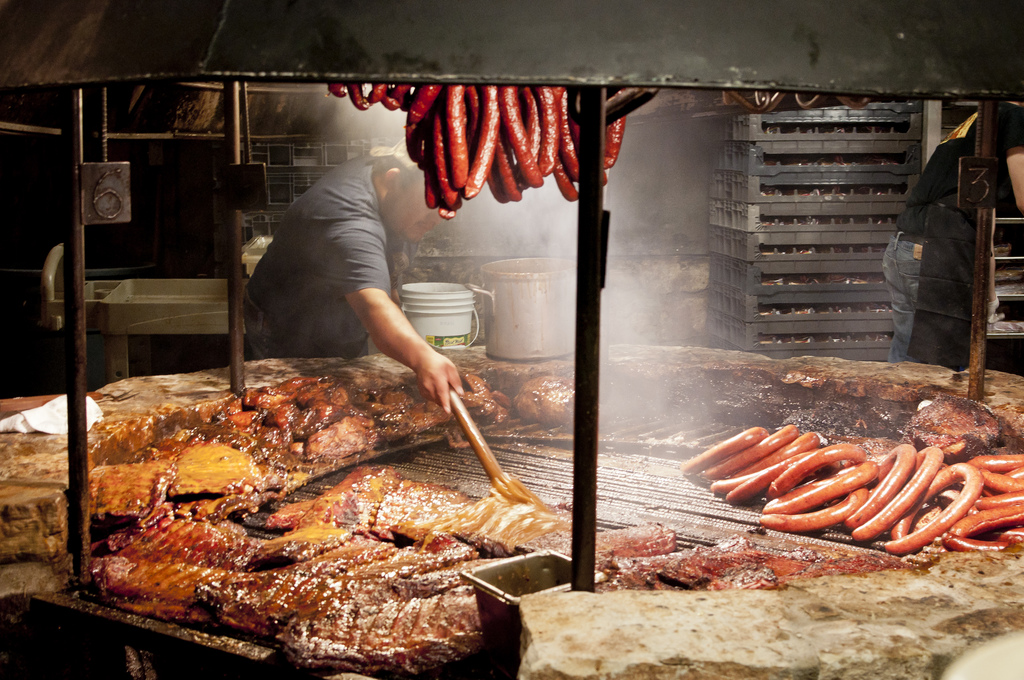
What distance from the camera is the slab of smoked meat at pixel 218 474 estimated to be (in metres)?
3.26

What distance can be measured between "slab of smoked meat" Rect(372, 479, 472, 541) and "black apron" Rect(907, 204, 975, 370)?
3.44 meters

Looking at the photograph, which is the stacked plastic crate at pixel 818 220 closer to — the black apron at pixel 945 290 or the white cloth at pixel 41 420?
the black apron at pixel 945 290

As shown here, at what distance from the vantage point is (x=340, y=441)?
3.94 meters

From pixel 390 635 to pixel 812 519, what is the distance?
1.71 m

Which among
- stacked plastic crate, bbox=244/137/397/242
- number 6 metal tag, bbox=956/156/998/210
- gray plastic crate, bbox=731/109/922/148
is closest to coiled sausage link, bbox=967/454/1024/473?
number 6 metal tag, bbox=956/156/998/210

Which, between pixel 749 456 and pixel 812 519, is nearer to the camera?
pixel 812 519

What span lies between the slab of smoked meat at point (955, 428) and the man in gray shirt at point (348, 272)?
224cm

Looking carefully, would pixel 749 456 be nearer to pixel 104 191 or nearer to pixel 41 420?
pixel 104 191

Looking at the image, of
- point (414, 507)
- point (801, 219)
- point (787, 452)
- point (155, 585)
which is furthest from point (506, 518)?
point (801, 219)

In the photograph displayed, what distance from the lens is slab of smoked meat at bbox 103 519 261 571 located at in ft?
9.30

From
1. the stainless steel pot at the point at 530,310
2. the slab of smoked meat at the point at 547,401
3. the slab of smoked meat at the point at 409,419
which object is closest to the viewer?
the slab of smoked meat at the point at 409,419

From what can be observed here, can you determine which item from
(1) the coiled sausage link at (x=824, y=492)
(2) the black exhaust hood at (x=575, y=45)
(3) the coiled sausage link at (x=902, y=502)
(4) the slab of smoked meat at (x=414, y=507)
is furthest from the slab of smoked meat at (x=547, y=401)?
(2) the black exhaust hood at (x=575, y=45)

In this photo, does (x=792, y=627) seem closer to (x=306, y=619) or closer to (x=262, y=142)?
(x=306, y=619)

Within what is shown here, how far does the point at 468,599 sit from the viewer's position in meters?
2.39
